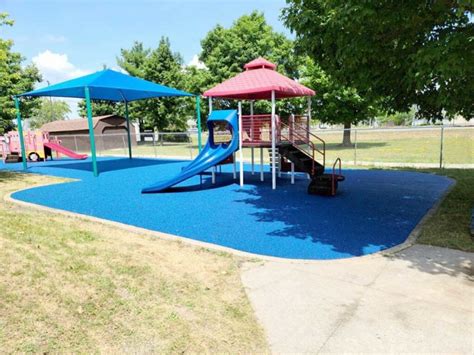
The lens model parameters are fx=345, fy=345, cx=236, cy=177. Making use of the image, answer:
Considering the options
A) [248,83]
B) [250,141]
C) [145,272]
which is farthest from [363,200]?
[145,272]

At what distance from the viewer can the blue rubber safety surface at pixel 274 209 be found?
20.2 feet

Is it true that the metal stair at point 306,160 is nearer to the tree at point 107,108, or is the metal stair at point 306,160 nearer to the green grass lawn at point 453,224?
the green grass lawn at point 453,224

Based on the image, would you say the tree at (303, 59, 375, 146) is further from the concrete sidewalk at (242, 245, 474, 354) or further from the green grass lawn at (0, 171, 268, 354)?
the green grass lawn at (0, 171, 268, 354)

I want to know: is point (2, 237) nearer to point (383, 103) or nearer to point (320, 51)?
point (320, 51)

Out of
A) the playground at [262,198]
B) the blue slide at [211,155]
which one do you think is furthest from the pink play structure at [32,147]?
the blue slide at [211,155]

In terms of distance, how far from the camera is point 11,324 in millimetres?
2877

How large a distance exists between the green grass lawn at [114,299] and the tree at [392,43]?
394 cm

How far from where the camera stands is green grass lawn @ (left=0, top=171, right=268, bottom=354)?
2.94 meters

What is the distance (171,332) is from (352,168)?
14.2 meters

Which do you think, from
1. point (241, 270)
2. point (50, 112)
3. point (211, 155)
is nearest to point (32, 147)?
point (211, 155)

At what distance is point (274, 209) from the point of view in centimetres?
877

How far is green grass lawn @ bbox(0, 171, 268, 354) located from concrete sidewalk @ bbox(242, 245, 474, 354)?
12.3 inches


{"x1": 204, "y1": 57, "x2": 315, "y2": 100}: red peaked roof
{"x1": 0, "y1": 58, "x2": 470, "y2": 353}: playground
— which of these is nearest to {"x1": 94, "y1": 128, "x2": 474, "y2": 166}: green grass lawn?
{"x1": 204, "y1": 57, "x2": 315, "y2": 100}: red peaked roof

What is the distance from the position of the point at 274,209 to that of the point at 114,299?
5.65m
